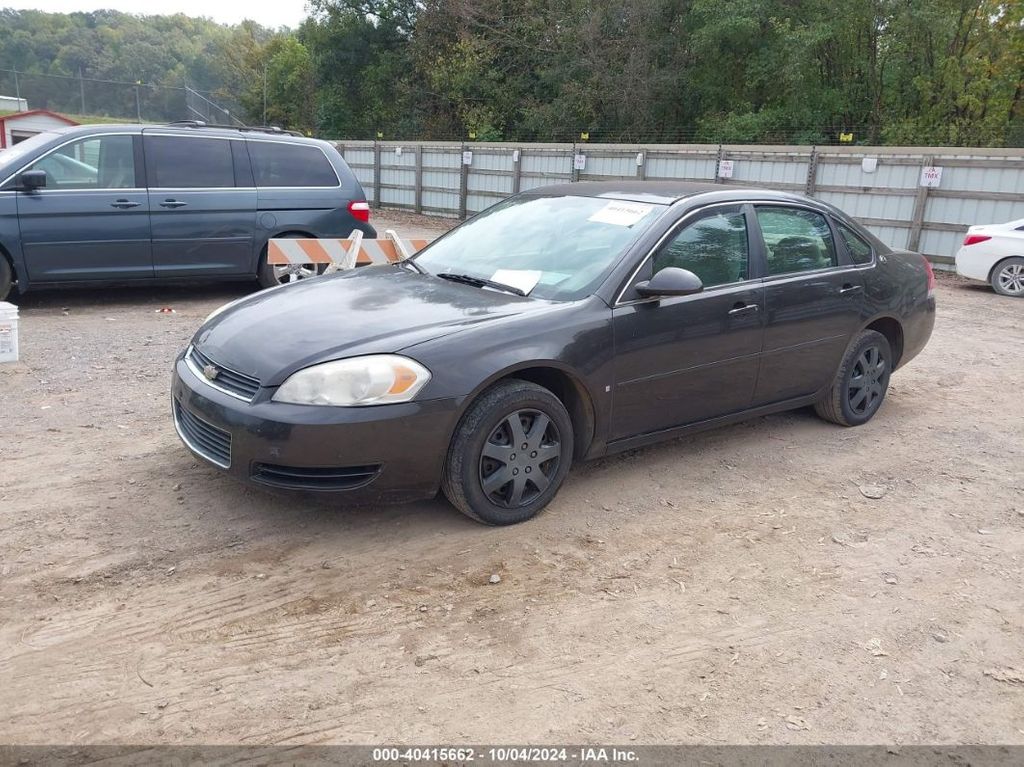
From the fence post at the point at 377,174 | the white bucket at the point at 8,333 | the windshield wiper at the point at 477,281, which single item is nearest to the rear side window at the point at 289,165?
the white bucket at the point at 8,333

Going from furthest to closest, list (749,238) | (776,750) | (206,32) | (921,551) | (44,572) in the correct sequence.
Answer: (206,32)
(749,238)
(921,551)
(44,572)
(776,750)

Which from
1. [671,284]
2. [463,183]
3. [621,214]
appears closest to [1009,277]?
Answer: [621,214]

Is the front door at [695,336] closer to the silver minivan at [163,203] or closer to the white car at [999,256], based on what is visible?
the silver minivan at [163,203]

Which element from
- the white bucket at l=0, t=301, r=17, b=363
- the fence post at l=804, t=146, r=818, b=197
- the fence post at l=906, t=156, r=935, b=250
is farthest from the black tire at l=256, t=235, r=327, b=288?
the fence post at l=906, t=156, r=935, b=250

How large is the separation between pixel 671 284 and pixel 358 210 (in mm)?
6339

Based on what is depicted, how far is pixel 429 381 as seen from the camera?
3.74 metres

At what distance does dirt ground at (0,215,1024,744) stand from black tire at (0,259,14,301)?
3.33 m

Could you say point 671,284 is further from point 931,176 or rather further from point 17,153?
point 931,176

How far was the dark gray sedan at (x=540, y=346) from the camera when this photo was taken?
3.73m

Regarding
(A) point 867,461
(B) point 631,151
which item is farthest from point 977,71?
(A) point 867,461

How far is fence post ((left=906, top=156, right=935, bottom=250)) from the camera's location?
579 inches

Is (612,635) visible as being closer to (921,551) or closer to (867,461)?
(921,551)

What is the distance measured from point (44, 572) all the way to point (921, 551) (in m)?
3.86

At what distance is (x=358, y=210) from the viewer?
9.94 m
